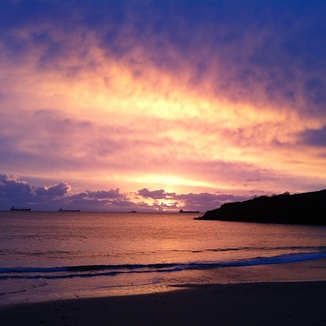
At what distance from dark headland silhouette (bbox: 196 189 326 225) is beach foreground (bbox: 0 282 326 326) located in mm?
116899

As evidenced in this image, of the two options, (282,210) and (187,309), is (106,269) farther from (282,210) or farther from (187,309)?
(282,210)

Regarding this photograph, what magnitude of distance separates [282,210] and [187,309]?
129 m

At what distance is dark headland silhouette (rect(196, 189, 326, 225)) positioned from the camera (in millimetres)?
128500

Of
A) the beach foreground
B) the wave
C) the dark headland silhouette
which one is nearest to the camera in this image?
the beach foreground

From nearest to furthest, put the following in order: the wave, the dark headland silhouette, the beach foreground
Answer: the beach foreground < the wave < the dark headland silhouette

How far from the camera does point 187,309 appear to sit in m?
14.5

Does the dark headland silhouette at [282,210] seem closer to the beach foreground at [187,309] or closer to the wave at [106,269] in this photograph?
the wave at [106,269]

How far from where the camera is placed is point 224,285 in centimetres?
2025

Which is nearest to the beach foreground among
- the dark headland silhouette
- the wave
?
the wave

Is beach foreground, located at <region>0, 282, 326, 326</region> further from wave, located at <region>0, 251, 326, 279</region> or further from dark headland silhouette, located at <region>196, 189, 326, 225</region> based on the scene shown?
dark headland silhouette, located at <region>196, 189, 326, 225</region>

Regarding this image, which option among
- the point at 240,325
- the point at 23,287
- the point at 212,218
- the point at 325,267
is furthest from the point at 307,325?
the point at 212,218

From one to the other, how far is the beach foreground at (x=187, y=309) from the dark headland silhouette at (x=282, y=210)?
116899 mm

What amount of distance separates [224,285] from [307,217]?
118127mm

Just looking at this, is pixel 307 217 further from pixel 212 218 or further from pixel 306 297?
pixel 306 297
